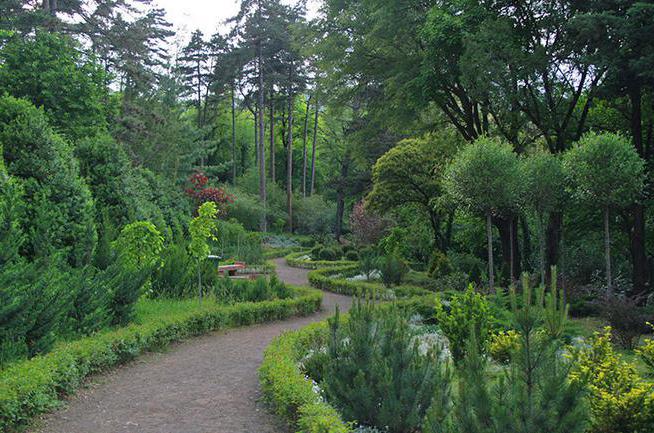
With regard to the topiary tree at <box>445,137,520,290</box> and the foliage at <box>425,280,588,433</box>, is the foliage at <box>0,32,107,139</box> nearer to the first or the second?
the topiary tree at <box>445,137,520,290</box>

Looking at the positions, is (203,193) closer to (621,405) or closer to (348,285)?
(348,285)

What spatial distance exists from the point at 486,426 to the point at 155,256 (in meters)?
9.83

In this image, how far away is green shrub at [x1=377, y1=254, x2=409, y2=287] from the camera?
16.7m

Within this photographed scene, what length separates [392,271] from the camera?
54.8ft

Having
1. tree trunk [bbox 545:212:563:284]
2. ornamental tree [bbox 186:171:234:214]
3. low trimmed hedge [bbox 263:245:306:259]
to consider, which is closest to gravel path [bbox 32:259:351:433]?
tree trunk [bbox 545:212:563:284]

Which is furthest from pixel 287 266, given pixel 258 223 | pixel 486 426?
pixel 486 426

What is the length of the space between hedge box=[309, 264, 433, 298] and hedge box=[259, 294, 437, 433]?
4.63 m

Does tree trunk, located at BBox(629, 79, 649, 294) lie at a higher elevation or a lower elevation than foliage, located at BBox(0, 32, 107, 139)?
lower

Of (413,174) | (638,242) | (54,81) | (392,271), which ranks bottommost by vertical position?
(392,271)

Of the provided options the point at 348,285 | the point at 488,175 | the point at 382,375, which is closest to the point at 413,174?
the point at 348,285

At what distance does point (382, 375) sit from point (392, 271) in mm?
12109

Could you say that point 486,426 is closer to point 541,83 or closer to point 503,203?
point 503,203

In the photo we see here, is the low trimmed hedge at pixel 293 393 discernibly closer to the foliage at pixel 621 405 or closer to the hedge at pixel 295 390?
the hedge at pixel 295 390

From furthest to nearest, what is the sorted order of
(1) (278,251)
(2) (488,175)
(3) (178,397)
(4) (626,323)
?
(1) (278,251) → (2) (488,175) → (4) (626,323) → (3) (178,397)
